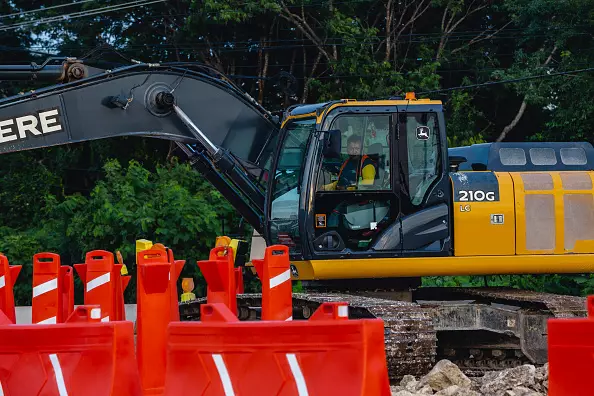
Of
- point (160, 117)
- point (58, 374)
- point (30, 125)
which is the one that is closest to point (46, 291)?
point (30, 125)

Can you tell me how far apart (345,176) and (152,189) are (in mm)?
14639

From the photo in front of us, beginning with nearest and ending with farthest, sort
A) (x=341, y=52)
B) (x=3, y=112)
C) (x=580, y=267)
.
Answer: (x=3, y=112), (x=580, y=267), (x=341, y=52)

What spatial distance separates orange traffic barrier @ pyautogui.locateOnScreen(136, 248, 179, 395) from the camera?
32.3ft

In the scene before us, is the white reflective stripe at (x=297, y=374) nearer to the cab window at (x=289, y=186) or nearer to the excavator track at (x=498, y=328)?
the excavator track at (x=498, y=328)

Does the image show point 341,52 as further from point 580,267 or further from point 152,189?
point 580,267

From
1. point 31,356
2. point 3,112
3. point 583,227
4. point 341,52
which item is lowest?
point 31,356

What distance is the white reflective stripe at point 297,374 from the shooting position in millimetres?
6762

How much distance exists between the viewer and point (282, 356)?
6.76 meters

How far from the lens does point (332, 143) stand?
12.7 m

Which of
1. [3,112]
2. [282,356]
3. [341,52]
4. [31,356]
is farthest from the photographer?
[341,52]

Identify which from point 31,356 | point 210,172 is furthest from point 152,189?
point 31,356

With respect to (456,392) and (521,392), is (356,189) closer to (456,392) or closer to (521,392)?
(456,392)

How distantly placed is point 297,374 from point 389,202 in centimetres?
627

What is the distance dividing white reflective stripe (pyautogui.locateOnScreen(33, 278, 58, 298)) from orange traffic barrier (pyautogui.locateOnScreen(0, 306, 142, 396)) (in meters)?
5.04
